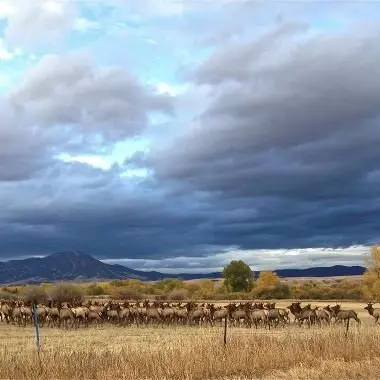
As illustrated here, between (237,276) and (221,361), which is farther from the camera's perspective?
(237,276)

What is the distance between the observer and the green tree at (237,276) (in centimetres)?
12156

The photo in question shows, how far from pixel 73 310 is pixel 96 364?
1227 inches

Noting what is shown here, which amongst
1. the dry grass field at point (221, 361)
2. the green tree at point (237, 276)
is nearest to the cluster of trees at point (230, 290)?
the green tree at point (237, 276)

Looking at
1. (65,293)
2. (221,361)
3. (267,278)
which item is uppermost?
(267,278)

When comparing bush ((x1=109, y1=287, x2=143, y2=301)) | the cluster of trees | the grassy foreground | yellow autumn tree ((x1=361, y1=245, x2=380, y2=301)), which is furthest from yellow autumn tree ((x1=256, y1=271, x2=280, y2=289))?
the grassy foreground

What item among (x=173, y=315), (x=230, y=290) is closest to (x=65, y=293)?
(x=173, y=315)

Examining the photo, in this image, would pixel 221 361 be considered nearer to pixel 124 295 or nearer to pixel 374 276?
pixel 374 276

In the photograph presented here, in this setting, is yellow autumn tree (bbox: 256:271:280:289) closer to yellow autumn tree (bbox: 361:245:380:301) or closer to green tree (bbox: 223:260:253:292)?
green tree (bbox: 223:260:253:292)

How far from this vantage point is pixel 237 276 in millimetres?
121938

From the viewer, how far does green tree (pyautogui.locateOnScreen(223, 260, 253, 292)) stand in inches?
4786

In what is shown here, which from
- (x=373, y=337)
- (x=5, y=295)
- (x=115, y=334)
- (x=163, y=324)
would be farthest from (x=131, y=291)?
(x=373, y=337)

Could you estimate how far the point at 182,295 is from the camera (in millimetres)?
92188

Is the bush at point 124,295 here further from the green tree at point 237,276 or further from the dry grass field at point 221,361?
the dry grass field at point 221,361

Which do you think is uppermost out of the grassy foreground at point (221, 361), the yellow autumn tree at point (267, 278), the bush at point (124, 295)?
the yellow autumn tree at point (267, 278)
